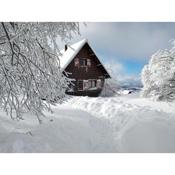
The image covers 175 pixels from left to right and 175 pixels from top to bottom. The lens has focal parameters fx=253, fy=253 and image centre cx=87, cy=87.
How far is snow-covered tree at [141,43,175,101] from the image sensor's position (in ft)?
8.29

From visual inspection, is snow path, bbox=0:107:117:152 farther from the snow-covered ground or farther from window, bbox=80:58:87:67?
window, bbox=80:58:87:67

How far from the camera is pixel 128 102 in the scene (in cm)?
262

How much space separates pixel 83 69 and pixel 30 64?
0.80m

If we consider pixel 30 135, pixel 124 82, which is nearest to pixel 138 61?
pixel 124 82

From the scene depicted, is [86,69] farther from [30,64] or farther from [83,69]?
[30,64]

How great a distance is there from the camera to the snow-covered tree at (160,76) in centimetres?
253

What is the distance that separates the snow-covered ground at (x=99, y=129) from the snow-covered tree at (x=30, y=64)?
0.23 metres

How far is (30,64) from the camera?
7.02ft

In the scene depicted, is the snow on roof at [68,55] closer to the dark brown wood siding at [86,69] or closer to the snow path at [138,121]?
the dark brown wood siding at [86,69]

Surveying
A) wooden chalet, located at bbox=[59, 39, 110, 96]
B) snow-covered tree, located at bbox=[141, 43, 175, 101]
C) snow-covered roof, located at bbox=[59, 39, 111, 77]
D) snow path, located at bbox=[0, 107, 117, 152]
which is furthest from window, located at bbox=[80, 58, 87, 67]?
snow-covered tree, located at bbox=[141, 43, 175, 101]

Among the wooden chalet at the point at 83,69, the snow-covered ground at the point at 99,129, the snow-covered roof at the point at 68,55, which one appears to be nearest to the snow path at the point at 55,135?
the snow-covered ground at the point at 99,129

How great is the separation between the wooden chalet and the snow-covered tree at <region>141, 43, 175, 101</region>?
0.41 meters

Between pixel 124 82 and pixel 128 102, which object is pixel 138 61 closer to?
pixel 124 82
